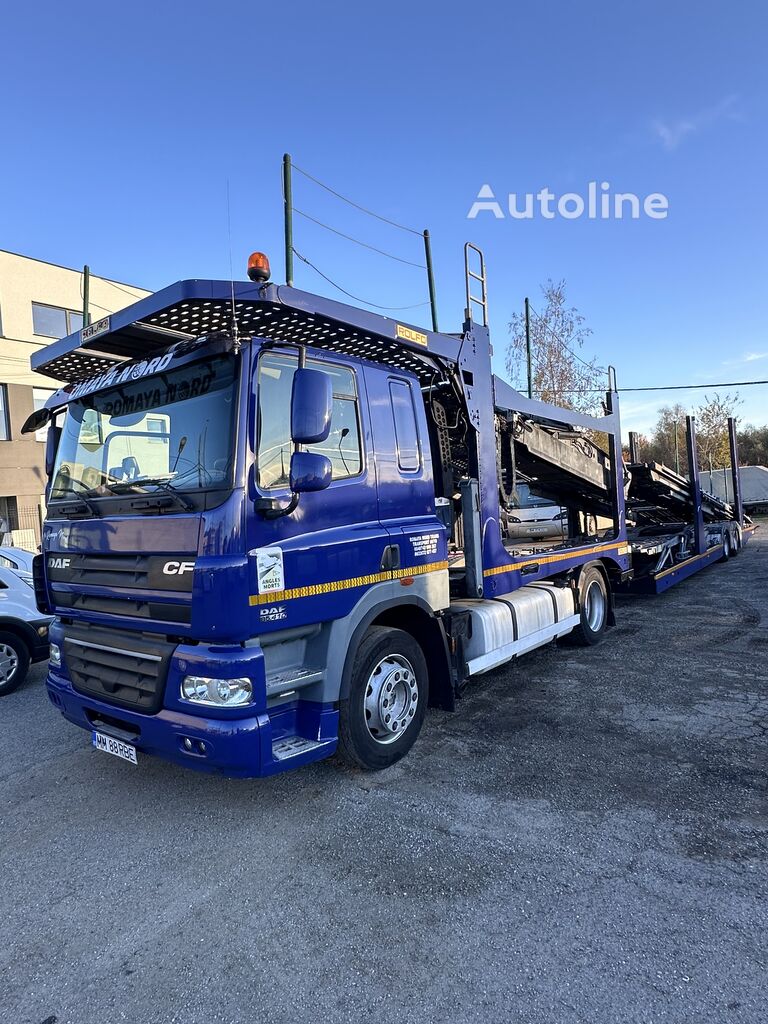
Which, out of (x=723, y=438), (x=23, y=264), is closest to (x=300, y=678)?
(x=23, y=264)

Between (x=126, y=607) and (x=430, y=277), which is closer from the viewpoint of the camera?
(x=126, y=607)

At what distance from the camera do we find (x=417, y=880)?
2.93 m

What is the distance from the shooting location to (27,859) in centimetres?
328

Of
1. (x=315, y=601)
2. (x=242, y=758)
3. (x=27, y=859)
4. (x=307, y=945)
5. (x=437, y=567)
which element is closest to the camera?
(x=307, y=945)

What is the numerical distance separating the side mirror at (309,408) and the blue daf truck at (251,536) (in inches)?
0.4

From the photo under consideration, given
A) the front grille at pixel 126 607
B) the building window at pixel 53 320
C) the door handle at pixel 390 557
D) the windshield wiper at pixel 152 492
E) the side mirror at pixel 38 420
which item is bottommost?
the front grille at pixel 126 607

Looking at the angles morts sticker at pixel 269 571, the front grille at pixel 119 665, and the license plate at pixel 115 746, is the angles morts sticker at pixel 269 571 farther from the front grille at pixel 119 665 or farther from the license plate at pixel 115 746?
the license plate at pixel 115 746

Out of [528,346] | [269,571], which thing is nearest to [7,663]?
[269,571]

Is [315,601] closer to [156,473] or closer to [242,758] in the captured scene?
[242,758]

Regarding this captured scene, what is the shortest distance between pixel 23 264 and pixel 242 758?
2299cm

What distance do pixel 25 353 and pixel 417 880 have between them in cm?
2259

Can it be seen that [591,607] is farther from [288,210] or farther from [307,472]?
[288,210]

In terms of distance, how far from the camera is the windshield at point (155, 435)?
3.33 m

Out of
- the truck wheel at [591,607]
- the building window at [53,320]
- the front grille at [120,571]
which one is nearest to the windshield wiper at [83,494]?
the front grille at [120,571]
